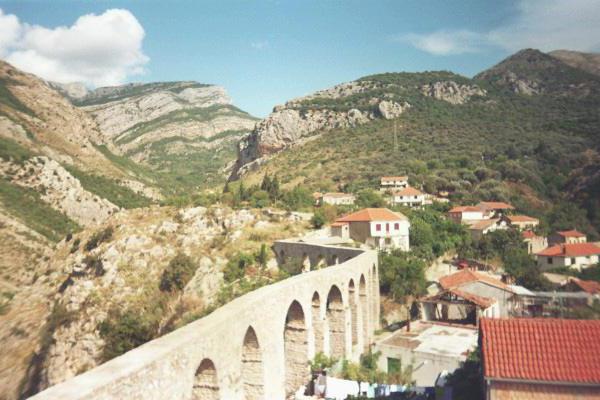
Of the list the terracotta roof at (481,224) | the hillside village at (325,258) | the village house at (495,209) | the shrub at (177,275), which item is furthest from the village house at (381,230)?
the village house at (495,209)

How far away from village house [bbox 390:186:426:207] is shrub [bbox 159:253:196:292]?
963 inches

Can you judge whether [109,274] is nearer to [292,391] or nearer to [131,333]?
[131,333]

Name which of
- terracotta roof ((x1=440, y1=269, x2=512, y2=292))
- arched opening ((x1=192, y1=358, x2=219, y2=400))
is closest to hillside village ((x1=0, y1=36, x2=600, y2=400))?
arched opening ((x1=192, y1=358, x2=219, y2=400))

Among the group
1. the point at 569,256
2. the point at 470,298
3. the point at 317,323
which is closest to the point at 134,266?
the point at 317,323

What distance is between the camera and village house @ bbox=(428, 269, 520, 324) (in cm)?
2191

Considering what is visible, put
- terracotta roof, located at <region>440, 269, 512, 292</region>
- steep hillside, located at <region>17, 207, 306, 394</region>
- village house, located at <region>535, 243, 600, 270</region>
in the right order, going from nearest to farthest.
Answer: terracotta roof, located at <region>440, 269, 512, 292</region>, steep hillside, located at <region>17, 207, 306, 394</region>, village house, located at <region>535, 243, 600, 270</region>

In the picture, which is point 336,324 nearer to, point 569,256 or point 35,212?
point 569,256

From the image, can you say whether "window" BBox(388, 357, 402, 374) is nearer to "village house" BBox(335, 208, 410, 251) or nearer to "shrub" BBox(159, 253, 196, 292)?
"village house" BBox(335, 208, 410, 251)

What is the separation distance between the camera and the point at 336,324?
68.0 ft

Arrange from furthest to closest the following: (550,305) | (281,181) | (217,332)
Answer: (281,181) → (550,305) → (217,332)

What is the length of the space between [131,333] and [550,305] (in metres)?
22.7

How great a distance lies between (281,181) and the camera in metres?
66.1

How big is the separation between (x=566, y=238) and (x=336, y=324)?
28.4m

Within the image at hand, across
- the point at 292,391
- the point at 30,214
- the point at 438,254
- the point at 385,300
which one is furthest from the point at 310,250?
the point at 30,214
